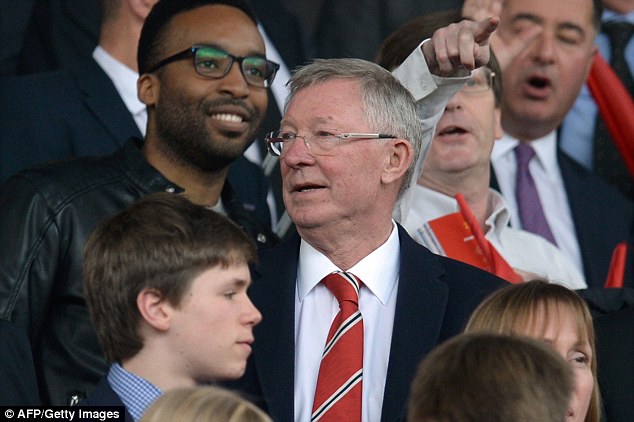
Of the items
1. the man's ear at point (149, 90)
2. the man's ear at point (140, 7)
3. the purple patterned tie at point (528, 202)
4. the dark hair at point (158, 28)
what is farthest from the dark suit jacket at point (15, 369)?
the purple patterned tie at point (528, 202)

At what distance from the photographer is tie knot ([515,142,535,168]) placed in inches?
227

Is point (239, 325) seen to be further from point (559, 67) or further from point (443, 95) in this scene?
point (559, 67)

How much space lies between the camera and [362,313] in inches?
146

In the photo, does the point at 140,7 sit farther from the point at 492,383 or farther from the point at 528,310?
the point at 492,383

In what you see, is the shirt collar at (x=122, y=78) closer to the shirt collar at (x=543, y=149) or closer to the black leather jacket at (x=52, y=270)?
the black leather jacket at (x=52, y=270)

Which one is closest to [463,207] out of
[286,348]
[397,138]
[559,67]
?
[397,138]

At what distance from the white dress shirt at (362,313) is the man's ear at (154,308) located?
48 cm

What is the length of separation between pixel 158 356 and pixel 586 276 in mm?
2671

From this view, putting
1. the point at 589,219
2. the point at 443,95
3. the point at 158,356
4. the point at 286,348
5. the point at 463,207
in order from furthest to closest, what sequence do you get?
the point at 589,219, the point at 463,207, the point at 443,95, the point at 286,348, the point at 158,356

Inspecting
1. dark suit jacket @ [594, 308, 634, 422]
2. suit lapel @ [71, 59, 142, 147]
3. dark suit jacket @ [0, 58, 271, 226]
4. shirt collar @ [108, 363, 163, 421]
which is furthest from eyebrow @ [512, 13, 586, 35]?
shirt collar @ [108, 363, 163, 421]

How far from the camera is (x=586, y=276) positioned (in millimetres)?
5559

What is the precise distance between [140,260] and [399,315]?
0.72 meters

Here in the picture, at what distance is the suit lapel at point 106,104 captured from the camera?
16.1ft

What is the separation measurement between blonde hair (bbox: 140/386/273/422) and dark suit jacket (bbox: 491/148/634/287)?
298cm
